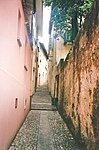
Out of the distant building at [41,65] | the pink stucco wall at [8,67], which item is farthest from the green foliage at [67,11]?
the distant building at [41,65]

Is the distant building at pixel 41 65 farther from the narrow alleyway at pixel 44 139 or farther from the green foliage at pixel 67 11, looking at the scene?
the narrow alleyway at pixel 44 139

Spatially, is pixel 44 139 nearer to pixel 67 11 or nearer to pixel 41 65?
pixel 67 11

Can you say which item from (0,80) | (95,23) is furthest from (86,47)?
(0,80)

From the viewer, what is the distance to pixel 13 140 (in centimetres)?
501

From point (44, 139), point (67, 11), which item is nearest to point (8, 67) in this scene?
point (44, 139)

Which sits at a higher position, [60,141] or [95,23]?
[95,23]

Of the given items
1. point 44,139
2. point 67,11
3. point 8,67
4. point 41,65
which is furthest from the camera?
point 41,65

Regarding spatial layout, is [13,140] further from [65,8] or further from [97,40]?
[65,8]

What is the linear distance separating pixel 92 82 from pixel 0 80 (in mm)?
1430

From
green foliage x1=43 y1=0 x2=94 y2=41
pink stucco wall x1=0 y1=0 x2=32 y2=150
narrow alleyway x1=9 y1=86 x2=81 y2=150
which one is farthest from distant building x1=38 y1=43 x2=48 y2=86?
pink stucco wall x1=0 y1=0 x2=32 y2=150

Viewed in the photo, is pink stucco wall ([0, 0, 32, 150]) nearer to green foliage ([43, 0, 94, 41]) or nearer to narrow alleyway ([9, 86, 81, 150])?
narrow alleyway ([9, 86, 81, 150])

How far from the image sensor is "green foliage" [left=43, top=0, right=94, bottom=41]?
8391 mm

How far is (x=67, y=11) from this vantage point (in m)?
8.98

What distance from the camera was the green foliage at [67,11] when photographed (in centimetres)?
839
